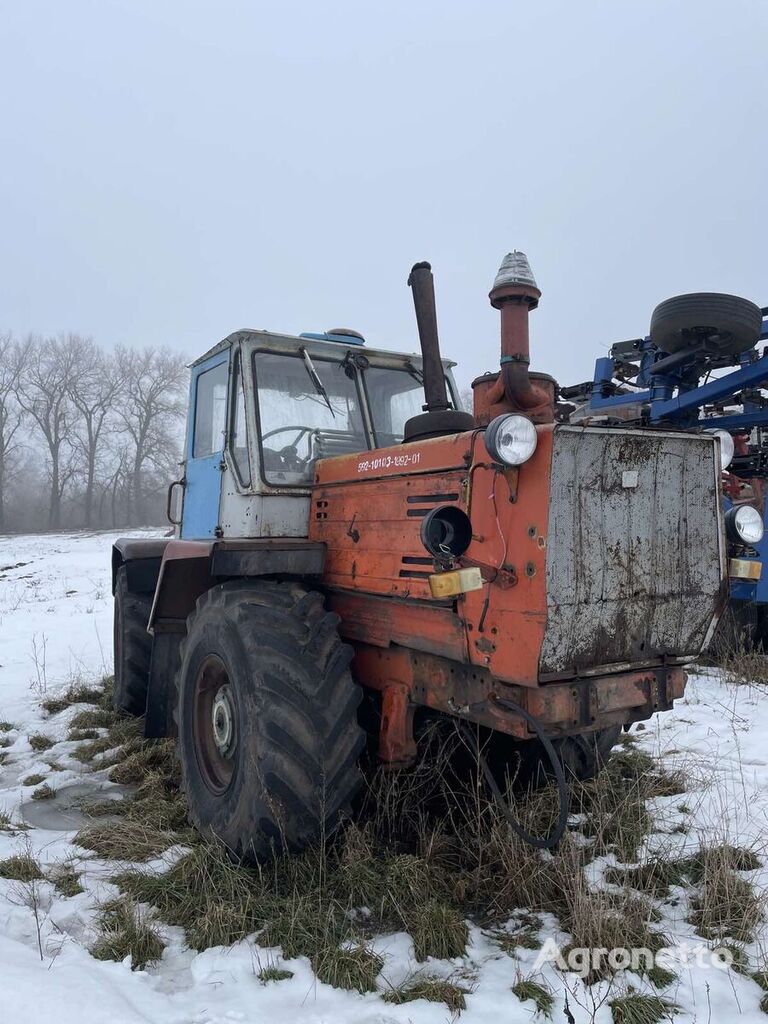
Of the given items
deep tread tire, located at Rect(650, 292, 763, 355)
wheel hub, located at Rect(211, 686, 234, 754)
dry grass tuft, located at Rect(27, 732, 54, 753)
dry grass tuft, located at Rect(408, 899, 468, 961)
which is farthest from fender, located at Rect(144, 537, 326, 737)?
deep tread tire, located at Rect(650, 292, 763, 355)

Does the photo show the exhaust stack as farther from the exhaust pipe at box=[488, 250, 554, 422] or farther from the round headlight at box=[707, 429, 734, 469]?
the round headlight at box=[707, 429, 734, 469]

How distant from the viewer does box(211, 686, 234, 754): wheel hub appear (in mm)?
3680

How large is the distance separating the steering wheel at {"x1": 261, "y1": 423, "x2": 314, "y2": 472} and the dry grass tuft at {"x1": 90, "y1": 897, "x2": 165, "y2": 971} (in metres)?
2.31

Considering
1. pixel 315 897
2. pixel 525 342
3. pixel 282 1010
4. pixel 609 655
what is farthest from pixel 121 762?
pixel 525 342

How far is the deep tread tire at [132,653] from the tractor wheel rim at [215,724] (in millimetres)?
1930

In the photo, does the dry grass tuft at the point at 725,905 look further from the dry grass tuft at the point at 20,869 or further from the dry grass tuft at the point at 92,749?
the dry grass tuft at the point at 92,749

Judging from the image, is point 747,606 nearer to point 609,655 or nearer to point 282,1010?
point 609,655

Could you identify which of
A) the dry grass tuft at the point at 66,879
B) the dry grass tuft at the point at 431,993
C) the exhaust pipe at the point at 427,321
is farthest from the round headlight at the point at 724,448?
the dry grass tuft at the point at 66,879

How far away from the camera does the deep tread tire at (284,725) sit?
125 inches

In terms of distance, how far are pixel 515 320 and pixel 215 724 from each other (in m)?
2.45

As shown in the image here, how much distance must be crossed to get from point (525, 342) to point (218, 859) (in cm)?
263

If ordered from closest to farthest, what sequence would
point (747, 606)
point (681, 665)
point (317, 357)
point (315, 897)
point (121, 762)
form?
point (315, 897)
point (681, 665)
point (317, 357)
point (121, 762)
point (747, 606)

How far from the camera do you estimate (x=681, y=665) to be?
3.29 m

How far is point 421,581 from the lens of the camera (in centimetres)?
Answer: 330
